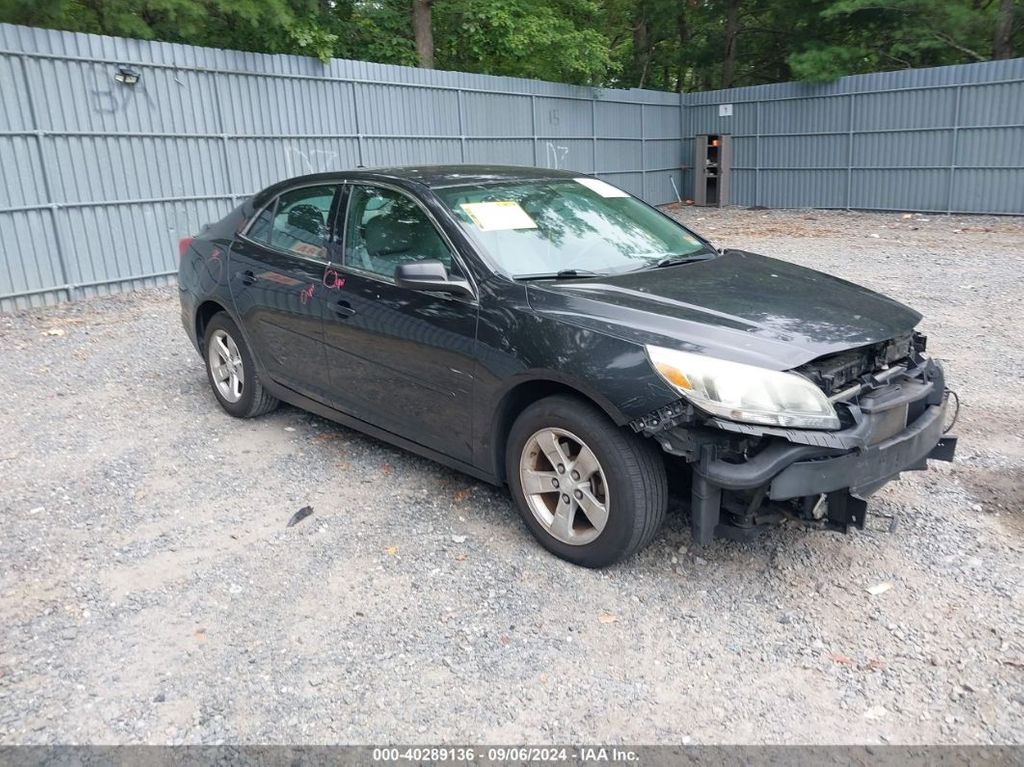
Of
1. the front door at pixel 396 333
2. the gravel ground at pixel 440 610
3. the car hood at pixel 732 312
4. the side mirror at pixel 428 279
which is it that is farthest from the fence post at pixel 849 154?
the side mirror at pixel 428 279

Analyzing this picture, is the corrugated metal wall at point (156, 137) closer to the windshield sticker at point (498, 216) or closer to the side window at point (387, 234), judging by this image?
the side window at point (387, 234)

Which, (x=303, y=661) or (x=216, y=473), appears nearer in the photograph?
(x=303, y=661)

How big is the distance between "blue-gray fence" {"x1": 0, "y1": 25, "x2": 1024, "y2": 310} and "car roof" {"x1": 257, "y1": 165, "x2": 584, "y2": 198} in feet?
20.1

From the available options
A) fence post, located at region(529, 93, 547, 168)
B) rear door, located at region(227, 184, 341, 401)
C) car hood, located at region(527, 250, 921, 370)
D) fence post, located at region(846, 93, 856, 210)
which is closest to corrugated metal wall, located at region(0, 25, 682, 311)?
fence post, located at region(529, 93, 547, 168)

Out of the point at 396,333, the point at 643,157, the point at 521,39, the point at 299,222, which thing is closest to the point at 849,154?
the point at 643,157

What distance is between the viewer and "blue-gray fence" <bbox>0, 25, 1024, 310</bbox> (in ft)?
31.4

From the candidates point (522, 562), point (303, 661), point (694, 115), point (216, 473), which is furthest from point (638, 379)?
point (694, 115)

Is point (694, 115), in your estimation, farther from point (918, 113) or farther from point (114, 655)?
point (114, 655)

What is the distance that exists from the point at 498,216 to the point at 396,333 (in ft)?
2.52

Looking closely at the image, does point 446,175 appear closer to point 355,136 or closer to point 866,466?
point 866,466

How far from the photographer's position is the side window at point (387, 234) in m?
4.12

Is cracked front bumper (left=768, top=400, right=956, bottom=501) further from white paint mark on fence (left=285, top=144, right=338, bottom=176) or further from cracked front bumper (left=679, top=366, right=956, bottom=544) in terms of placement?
white paint mark on fence (left=285, top=144, right=338, bottom=176)

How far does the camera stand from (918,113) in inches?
679

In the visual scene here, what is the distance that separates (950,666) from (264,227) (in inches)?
169
